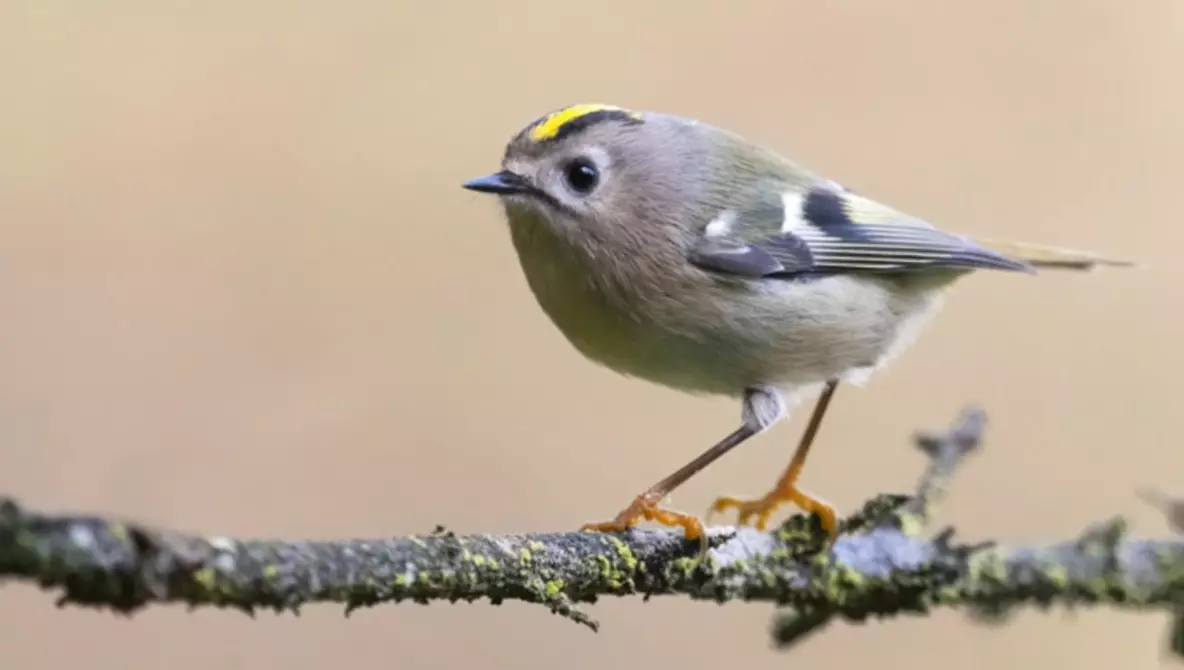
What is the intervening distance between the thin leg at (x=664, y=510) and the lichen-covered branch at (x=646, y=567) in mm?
24

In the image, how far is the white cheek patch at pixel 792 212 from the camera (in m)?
1.40

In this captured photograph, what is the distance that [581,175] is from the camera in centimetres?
128

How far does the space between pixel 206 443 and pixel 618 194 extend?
3.93 ft

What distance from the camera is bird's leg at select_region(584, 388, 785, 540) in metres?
1.05

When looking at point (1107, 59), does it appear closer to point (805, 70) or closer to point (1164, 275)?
point (1164, 275)

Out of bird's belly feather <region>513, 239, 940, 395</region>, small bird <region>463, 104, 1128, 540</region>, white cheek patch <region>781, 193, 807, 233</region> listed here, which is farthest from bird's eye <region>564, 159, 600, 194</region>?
white cheek patch <region>781, 193, 807, 233</region>

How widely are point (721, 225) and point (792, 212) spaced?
0.16m

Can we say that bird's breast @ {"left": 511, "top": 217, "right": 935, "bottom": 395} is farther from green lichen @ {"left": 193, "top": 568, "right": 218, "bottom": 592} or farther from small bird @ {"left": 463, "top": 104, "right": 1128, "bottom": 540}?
green lichen @ {"left": 193, "top": 568, "right": 218, "bottom": 592}

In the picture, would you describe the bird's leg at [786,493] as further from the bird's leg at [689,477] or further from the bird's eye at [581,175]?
the bird's eye at [581,175]

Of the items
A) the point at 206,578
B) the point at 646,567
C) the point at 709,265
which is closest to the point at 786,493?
the point at 709,265

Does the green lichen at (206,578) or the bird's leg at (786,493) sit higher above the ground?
the bird's leg at (786,493)

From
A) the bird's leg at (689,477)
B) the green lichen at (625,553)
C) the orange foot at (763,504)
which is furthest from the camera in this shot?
the orange foot at (763,504)

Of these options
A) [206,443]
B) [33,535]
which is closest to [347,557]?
[33,535]

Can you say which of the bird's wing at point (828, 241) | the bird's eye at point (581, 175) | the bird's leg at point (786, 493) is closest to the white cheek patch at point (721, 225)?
the bird's wing at point (828, 241)
